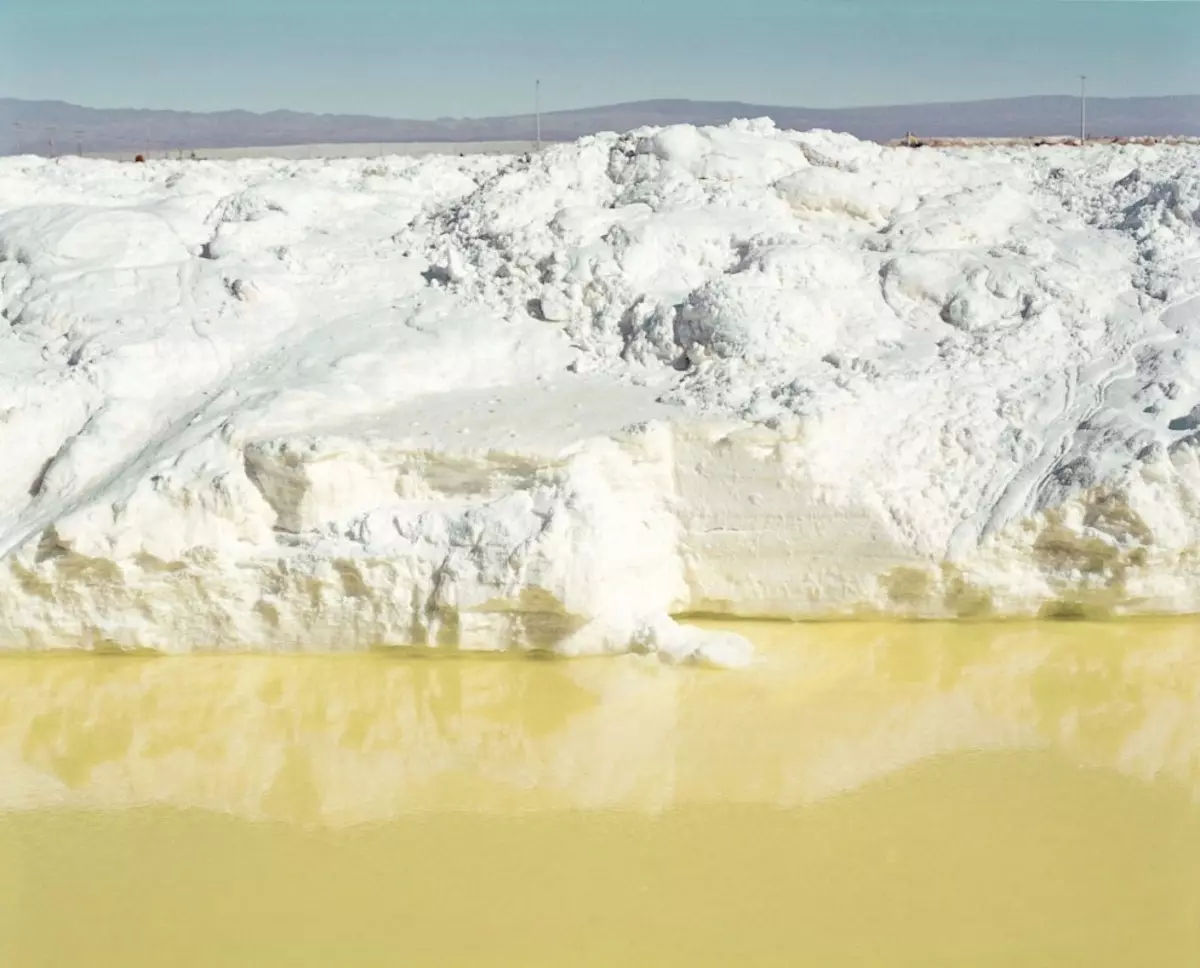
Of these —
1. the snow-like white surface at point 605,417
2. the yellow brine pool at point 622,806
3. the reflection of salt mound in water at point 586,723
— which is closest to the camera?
the yellow brine pool at point 622,806

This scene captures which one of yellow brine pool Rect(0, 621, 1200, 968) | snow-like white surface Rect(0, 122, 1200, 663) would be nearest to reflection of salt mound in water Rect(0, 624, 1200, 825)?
yellow brine pool Rect(0, 621, 1200, 968)

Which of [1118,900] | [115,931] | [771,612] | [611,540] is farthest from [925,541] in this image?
[115,931]

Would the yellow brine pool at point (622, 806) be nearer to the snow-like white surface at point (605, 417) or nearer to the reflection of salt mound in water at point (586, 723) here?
the reflection of salt mound in water at point (586, 723)

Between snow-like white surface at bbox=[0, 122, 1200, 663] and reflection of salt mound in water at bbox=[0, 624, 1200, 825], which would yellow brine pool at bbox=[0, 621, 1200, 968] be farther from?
snow-like white surface at bbox=[0, 122, 1200, 663]

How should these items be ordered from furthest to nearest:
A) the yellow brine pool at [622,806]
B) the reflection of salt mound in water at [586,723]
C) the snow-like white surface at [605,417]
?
the snow-like white surface at [605,417] → the reflection of salt mound in water at [586,723] → the yellow brine pool at [622,806]

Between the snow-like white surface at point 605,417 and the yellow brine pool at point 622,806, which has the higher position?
the snow-like white surface at point 605,417

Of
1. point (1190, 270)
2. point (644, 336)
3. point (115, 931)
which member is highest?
point (1190, 270)

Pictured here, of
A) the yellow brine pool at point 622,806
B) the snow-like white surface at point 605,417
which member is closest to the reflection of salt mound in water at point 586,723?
the yellow brine pool at point 622,806

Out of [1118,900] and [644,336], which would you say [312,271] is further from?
[1118,900]
